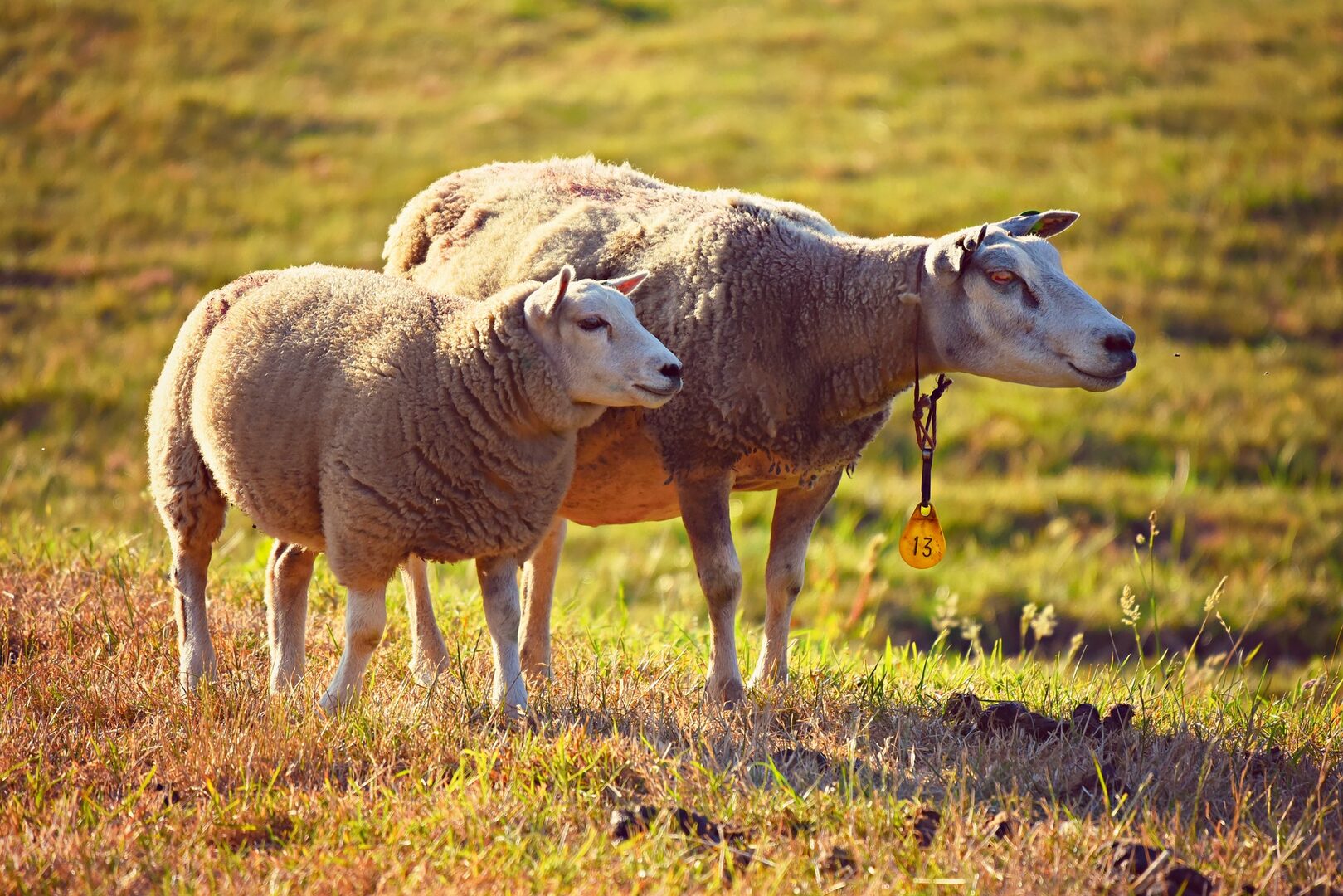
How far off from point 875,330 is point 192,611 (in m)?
2.50

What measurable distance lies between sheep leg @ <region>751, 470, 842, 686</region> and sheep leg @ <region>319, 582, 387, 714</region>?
1417mm

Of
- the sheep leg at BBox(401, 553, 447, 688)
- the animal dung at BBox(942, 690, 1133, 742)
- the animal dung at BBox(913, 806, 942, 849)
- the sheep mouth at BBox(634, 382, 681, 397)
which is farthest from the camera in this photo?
the sheep leg at BBox(401, 553, 447, 688)

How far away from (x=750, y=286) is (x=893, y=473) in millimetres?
5412

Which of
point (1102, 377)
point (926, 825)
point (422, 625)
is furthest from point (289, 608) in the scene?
point (1102, 377)

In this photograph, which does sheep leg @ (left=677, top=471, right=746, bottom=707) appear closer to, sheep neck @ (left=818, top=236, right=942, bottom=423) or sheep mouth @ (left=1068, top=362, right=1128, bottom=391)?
sheep neck @ (left=818, top=236, right=942, bottom=423)

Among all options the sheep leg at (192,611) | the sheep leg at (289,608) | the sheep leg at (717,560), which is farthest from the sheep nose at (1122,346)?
the sheep leg at (192,611)

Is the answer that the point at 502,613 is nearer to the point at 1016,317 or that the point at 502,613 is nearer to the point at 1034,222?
the point at 1016,317

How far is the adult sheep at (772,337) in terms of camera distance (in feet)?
15.3

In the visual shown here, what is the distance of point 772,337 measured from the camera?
4922 mm

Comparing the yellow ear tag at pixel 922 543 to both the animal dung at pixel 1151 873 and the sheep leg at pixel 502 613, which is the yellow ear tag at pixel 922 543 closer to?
the sheep leg at pixel 502 613

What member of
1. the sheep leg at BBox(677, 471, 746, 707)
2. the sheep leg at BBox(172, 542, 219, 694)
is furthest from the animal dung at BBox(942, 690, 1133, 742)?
the sheep leg at BBox(172, 542, 219, 694)

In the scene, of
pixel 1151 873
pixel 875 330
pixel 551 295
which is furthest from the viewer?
pixel 875 330

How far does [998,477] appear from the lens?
10.2 meters

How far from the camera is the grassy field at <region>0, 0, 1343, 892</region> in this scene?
3.74 metres
